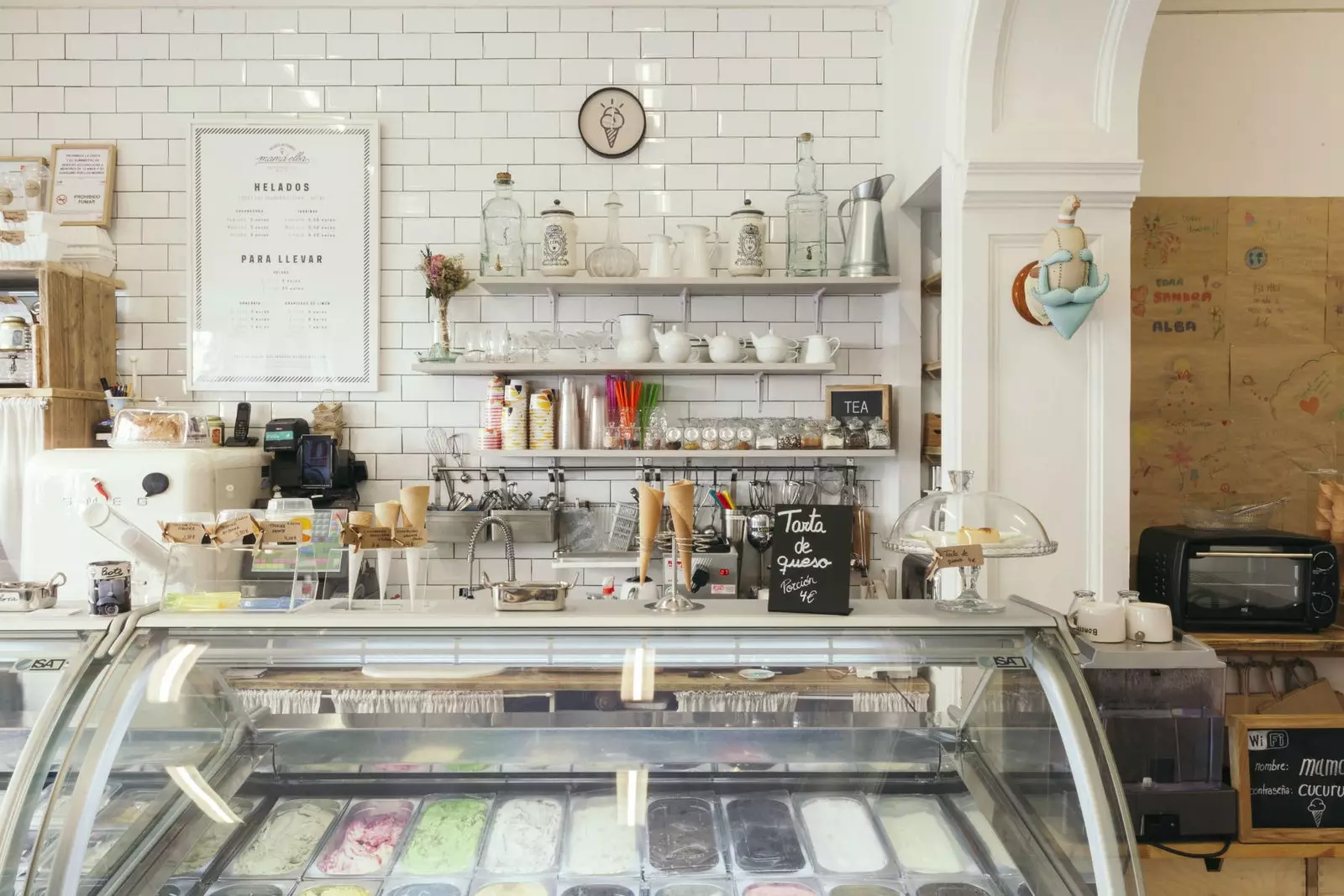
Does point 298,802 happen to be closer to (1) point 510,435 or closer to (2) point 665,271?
(1) point 510,435

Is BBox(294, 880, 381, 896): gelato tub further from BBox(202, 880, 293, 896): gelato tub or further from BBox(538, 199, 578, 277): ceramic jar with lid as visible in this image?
BBox(538, 199, 578, 277): ceramic jar with lid

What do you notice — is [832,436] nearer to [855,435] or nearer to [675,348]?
[855,435]

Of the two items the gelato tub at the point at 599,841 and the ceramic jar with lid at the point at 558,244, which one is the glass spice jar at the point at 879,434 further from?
the gelato tub at the point at 599,841

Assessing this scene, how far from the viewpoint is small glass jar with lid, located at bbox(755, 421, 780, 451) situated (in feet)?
12.9

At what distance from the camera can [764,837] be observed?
1.75 metres

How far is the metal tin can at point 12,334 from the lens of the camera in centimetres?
368

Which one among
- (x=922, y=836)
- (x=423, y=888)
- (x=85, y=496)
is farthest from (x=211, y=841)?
(x=85, y=496)

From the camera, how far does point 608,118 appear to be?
4.16 meters

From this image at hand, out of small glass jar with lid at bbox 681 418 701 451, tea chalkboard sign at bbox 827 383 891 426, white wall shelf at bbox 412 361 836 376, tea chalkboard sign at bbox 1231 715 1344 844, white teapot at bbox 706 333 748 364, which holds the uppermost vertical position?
white teapot at bbox 706 333 748 364

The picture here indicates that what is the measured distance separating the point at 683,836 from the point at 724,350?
97.9 inches

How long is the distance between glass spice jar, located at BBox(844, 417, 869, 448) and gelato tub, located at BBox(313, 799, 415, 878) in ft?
8.55

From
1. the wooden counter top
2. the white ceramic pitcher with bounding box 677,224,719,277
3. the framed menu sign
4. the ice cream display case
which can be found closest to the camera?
the ice cream display case

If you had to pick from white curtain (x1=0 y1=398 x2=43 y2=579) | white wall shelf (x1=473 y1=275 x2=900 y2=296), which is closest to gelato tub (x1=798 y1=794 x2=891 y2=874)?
white wall shelf (x1=473 y1=275 x2=900 y2=296)

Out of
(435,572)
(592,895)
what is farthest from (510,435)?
(592,895)
